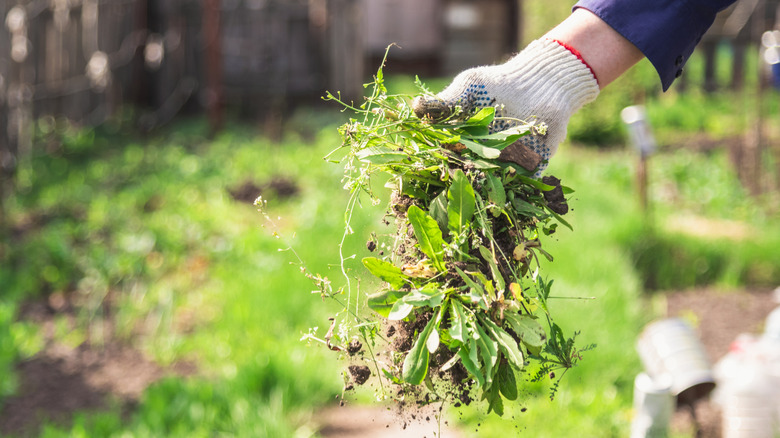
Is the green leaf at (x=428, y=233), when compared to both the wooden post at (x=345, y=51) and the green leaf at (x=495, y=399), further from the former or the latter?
the wooden post at (x=345, y=51)

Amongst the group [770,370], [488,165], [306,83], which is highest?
[488,165]

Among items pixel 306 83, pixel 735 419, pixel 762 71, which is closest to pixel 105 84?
pixel 306 83

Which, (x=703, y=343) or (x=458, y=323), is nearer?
(x=458, y=323)

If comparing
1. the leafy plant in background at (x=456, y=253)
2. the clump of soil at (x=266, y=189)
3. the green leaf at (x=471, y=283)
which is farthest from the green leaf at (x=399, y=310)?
the clump of soil at (x=266, y=189)

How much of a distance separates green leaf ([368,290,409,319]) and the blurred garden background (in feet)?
0.75

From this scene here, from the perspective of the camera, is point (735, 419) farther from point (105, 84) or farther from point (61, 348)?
point (105, 84)

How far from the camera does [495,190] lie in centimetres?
142

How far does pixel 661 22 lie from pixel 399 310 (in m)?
0.95

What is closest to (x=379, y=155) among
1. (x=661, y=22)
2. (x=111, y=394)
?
(x=661, y=22)

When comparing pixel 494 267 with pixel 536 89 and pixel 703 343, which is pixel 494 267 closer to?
pixel 536 89

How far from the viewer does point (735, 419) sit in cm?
283

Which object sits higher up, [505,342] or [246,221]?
[505,342]

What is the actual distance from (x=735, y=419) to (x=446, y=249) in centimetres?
197

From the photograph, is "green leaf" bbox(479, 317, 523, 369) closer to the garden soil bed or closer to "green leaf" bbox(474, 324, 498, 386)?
"green leaf" bbox(474, 324, 498, 386)
